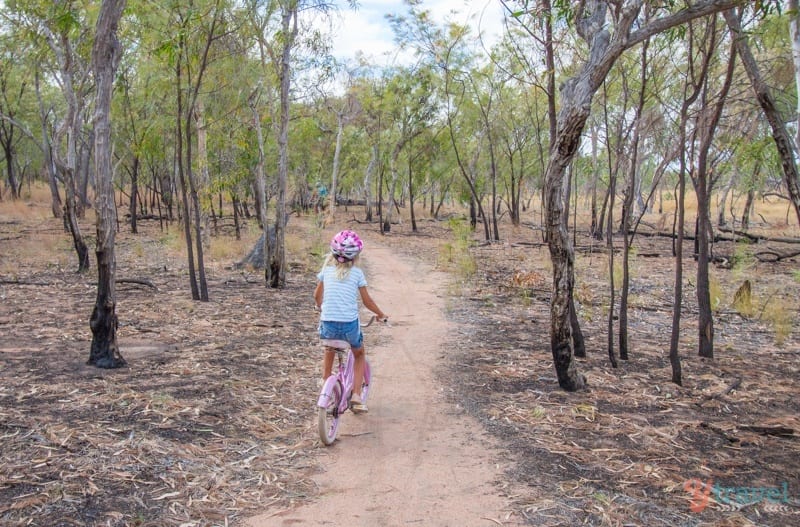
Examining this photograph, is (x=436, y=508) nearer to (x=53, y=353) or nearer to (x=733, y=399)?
(x=733, y=399)

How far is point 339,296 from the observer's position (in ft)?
17.3

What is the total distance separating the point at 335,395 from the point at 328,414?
1.03ft

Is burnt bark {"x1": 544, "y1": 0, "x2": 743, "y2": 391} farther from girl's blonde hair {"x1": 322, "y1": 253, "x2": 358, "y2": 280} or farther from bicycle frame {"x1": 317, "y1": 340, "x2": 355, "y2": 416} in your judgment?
bicycle frame {"x1": 317, "y1": 340, "x2": 355, "y2": 416}

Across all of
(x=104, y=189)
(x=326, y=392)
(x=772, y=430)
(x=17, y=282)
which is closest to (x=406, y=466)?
(x=326, y=392)

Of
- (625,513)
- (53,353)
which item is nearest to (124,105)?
(53,353)

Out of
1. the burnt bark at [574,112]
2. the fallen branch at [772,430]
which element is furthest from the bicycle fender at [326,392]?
the fallen branch at [772,430]

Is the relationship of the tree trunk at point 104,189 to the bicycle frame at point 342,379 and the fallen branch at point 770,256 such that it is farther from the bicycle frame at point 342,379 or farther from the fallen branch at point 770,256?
the fallen branch at point 770,256

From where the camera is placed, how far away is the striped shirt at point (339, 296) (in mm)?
5262

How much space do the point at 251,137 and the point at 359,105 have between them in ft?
45.2

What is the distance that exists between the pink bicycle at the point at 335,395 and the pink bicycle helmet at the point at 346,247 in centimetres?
58

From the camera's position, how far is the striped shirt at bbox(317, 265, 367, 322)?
5262 mm

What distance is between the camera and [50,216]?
31.6m

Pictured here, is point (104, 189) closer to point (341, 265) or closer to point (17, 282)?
point (341, 265)

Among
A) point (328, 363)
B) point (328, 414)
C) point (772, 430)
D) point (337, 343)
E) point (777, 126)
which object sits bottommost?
point (772, 430)
